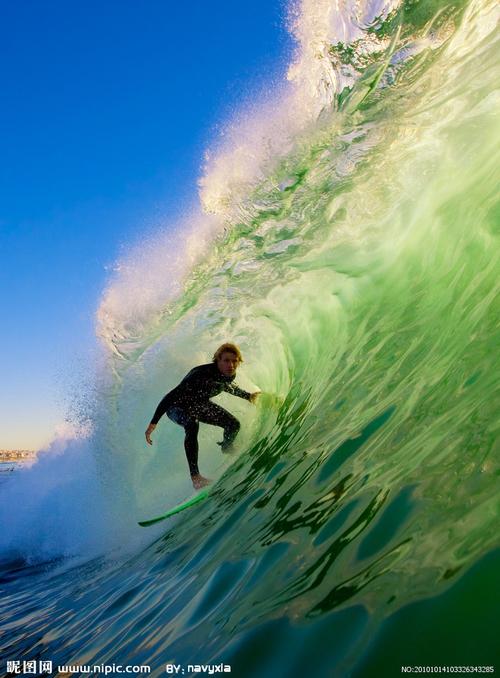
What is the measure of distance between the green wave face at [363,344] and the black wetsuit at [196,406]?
0.57 meters

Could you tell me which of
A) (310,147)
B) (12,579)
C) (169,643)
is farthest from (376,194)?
(12,579)

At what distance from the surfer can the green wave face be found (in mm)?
566

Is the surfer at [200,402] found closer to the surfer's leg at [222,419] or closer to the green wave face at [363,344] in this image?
the surfer's leg at [222,419]

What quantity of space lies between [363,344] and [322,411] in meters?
1.16

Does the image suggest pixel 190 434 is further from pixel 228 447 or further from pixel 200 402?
pixel 228 447

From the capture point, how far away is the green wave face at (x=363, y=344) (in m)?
1.85

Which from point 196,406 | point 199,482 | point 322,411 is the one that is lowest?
point 322,411

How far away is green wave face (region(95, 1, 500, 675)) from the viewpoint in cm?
185

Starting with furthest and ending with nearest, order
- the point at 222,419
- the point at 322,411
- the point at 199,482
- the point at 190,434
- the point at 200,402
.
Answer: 1. the point at 222,419
2. the point at 200,402
3. the point at 190,434
4. the point at 199,482
5. the point at 322,411

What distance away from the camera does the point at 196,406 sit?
6613 mm

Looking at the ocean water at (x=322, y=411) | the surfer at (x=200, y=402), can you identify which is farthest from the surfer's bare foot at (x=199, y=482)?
the ocean water at (x=322, y=411)

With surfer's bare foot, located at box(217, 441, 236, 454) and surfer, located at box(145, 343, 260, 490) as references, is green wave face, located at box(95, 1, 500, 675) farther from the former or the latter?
surfer, located at box(145, 343, 260, 490)

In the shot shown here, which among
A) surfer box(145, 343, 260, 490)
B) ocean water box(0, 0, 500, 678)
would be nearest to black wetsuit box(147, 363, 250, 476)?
surfer box(145, 343, 260, 490)

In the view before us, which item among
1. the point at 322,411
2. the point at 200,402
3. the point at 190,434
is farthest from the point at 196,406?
the point at 322,411
